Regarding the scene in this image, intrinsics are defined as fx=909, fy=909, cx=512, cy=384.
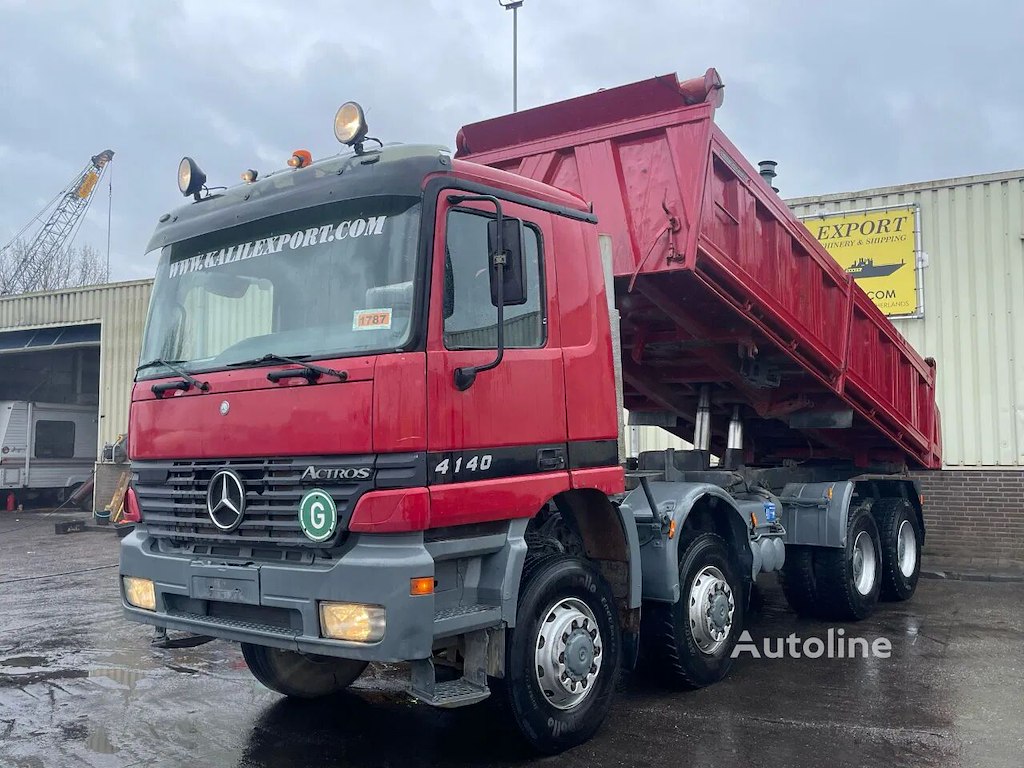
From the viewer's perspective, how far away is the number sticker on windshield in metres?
4.07

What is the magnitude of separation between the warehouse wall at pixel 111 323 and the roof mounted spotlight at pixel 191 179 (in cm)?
1522

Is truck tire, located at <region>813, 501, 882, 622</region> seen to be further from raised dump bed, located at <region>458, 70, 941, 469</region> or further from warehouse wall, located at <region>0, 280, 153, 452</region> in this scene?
warehouse wall, located at <region>0, 280, 153, 452</region>

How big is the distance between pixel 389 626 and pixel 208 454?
128 cm

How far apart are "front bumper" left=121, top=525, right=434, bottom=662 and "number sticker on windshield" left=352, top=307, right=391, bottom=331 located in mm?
926

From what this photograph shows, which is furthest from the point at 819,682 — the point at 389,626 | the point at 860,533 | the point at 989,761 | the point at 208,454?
the point at 208,454

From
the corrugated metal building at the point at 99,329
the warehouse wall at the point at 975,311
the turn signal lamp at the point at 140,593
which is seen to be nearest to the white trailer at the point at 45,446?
the corrugated metal building at the point at 99,329

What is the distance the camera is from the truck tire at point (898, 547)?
868cm

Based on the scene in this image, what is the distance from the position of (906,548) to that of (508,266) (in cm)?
665

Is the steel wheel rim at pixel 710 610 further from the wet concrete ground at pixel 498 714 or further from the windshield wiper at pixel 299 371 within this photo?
the windshield wiper at pixel 299 371

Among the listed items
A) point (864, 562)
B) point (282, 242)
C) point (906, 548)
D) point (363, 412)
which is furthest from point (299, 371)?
point (906, 548)

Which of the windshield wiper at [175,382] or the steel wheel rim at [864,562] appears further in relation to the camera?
the steel wheel rim at [864,562]

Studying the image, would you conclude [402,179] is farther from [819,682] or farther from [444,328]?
[819,682]

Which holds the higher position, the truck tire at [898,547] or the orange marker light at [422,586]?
the orange marker light at [422,586]

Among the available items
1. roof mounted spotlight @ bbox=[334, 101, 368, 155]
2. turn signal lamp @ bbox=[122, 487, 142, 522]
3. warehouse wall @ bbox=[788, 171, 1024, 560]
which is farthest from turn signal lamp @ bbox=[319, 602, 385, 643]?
warehouse wall @ bbox=[788, 171, 1024, 560]
